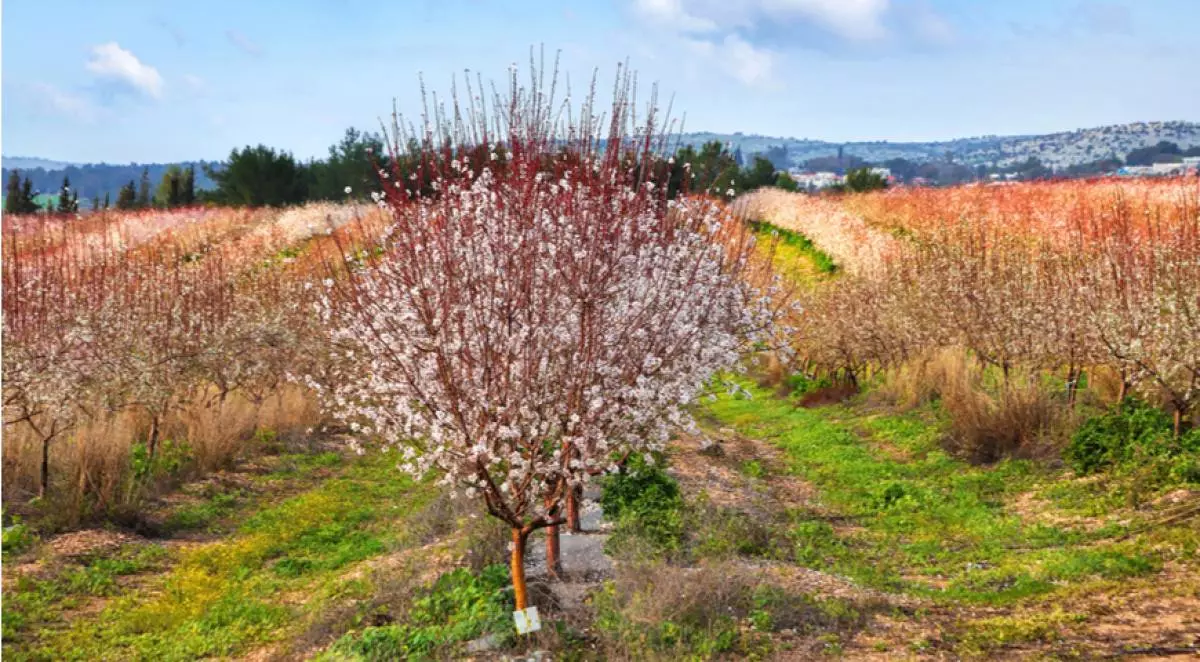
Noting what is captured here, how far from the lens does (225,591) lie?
9.50 metres

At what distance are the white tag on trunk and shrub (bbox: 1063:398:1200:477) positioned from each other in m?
7.87

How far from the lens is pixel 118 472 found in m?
11.5

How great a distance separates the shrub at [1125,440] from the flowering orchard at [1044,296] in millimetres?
320

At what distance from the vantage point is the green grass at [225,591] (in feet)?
27.0

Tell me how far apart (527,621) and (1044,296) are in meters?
11.0

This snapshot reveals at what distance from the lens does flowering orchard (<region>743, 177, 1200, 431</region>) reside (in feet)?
39.3

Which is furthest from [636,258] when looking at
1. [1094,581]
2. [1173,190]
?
[1173,190]

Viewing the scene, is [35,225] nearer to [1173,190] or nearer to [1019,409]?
[1019,409]

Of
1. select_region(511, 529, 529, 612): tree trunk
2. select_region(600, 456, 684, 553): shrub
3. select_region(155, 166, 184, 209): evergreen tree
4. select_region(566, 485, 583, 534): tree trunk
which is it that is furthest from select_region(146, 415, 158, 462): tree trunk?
select_region(155, 166, 184, 209): evergreen tree

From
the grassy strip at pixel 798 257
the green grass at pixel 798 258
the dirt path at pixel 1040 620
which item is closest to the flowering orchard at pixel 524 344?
the dirt path at pixel 1040 620

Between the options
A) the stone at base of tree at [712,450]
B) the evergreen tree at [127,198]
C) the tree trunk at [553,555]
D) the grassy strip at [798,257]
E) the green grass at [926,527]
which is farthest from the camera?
the evergreen tree at [127,198]

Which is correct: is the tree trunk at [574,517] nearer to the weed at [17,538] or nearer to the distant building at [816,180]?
the weed at [17,538]

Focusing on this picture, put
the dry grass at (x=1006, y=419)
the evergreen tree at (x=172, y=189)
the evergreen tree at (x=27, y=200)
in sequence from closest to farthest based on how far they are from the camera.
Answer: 1. the dry grass at (x=1006, y=419)
2. the evergreen tree at (x=27, y=200)
3. the evergreen tree at (x=172, y=189)

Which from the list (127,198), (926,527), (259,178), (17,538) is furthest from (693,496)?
(127,198)
